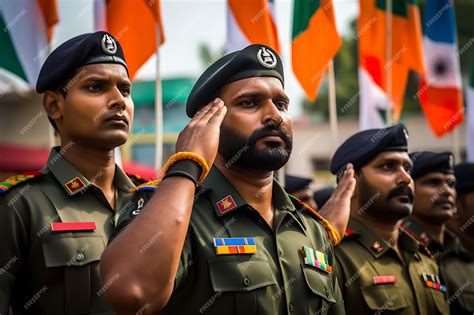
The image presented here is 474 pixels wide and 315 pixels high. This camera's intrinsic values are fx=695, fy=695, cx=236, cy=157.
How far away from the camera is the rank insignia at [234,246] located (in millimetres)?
2742

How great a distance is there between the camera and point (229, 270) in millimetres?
2723

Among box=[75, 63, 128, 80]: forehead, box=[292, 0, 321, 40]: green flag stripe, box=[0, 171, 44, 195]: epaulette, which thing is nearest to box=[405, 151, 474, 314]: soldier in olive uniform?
box=[292, 0, 321, 40]: green flag stripe

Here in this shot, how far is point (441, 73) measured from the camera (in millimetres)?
9109

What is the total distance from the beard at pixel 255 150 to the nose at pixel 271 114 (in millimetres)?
20

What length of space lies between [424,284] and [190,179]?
275 centimetres

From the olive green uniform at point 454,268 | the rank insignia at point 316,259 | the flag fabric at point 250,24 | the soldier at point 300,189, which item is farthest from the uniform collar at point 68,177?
the soldier at point 300,189

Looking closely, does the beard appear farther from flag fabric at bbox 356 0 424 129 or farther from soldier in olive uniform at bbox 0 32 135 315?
flag fabric at bbox 356 0 424 129

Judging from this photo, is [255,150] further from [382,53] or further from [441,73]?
[441,73]

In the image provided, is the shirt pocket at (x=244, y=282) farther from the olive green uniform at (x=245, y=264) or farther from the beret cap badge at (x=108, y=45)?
the beret cap badge at (x=108, y=45)

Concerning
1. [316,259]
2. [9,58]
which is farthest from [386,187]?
[9,58]

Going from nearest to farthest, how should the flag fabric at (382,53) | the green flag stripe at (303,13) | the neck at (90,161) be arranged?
the neck at (90,161) < the green flag stripe at (303,13) < the flag fabric at (382,53)

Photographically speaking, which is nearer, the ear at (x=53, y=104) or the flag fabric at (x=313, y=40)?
the ear at (x=53, y=104)

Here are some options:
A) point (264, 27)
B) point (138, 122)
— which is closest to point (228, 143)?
point (264, 27)

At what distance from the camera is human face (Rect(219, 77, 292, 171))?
9.62ft
